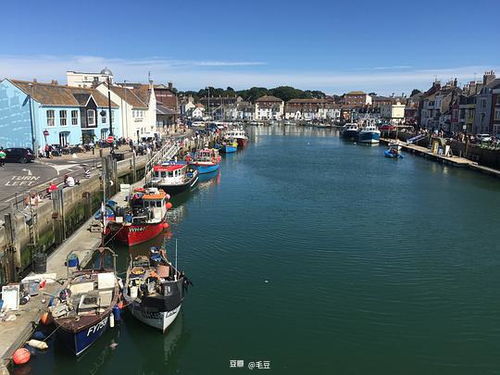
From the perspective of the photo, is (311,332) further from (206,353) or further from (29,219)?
(29,219)

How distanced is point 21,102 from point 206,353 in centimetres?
3926

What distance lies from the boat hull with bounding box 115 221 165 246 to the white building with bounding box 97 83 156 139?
39526 millimetres

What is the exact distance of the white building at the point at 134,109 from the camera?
65.9 metres

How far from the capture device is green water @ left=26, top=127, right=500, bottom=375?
1627cm

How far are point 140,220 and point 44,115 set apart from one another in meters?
26.6

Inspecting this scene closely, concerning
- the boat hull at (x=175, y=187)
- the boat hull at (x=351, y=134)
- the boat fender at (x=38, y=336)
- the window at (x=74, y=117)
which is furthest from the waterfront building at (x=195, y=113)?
the boat fender at (x=38, y=336)

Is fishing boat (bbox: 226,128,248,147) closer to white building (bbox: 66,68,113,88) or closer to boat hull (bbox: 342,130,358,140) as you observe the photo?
white building (bbox: 66,68,113,88)

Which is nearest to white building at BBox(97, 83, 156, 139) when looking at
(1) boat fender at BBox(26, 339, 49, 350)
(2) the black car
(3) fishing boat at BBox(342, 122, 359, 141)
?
(2) the black car

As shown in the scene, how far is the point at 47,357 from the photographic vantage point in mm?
15469

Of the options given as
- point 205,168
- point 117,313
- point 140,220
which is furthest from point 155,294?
point 205,168

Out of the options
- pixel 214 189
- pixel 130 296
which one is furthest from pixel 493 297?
pixel 214 189

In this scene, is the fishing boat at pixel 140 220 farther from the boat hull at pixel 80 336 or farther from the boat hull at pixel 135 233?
the boat hull at pixel 80 336

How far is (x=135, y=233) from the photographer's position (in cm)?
2689

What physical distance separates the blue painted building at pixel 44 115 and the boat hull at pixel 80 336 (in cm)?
3503
